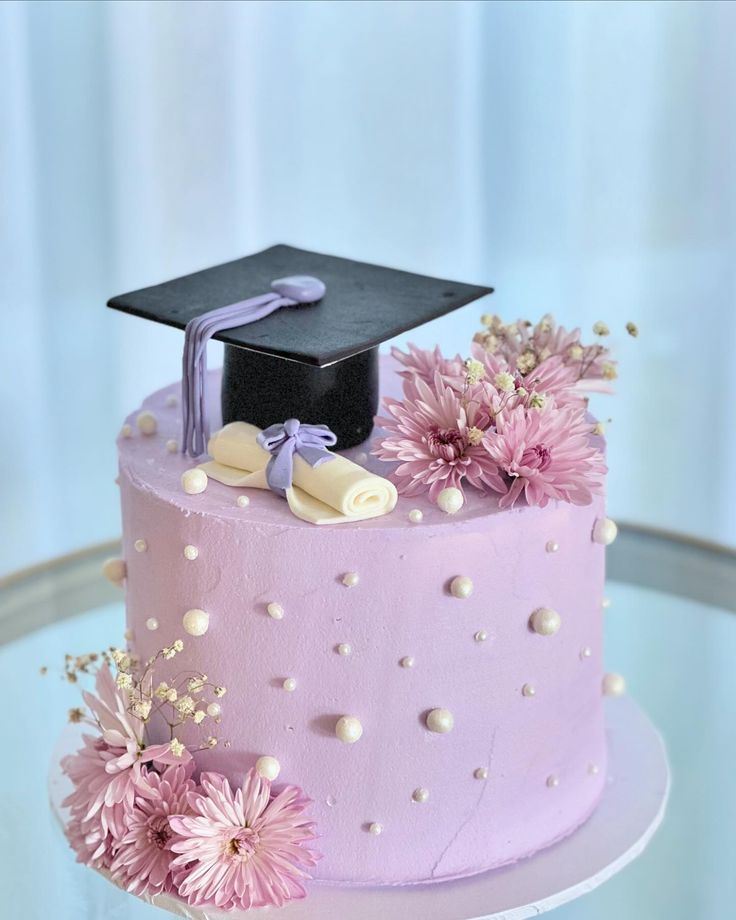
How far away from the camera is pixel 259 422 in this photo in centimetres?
141

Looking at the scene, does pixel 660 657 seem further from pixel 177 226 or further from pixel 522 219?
pixel 177 226

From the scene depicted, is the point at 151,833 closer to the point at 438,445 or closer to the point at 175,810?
the point at 175,810

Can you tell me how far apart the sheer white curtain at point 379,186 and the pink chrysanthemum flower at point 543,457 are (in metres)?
1.09

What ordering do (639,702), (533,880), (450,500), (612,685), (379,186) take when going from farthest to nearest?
(379,186) → (639,702) → (612,685) → (533,880) → (450,500)

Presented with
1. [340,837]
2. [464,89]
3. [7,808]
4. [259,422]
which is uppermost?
[464,89]

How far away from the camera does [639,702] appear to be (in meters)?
1.79

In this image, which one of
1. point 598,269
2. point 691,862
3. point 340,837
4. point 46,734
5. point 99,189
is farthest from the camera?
point 598,269

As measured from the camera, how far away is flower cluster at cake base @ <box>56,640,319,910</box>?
1.30 m

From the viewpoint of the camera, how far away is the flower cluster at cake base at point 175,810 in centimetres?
130

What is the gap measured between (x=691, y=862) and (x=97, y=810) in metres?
0.61

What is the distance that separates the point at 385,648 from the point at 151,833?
0.98ft

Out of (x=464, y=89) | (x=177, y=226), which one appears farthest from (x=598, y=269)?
(x=177, y=226)

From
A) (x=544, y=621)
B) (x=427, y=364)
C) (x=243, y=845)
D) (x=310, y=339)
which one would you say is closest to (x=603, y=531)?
(x=544, y=621)

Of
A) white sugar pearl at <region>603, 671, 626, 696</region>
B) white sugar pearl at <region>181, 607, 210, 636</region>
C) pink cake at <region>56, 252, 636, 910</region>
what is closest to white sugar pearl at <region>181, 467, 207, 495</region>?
pink cake at <region>56, 252, 636, 910</region>
